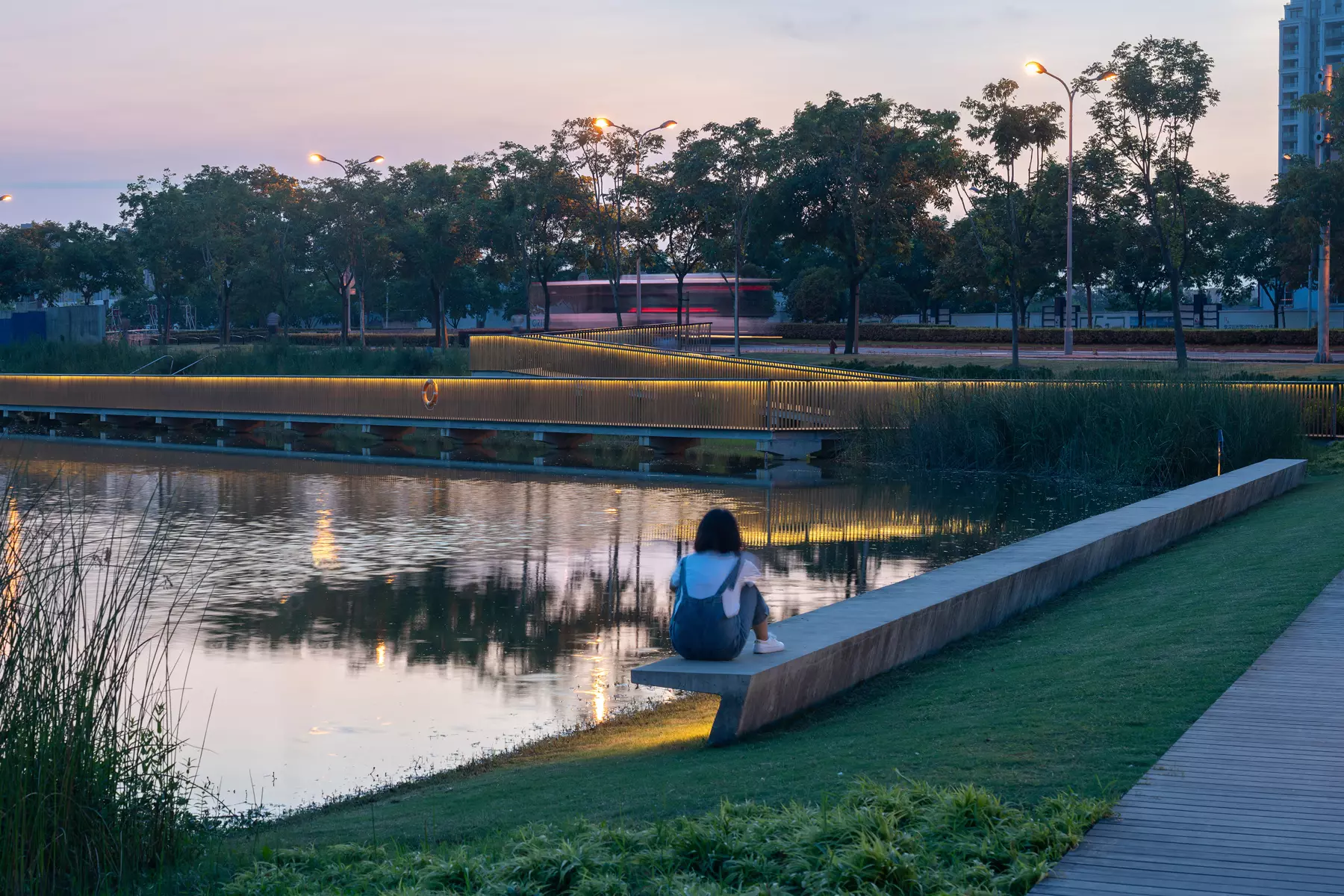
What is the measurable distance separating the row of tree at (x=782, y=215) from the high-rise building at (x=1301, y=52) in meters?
62.3

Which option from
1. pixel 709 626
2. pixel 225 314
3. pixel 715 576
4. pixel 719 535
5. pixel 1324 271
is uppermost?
pixel 1324 271

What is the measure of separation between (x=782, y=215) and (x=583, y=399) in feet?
54.1

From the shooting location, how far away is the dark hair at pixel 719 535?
7.57m

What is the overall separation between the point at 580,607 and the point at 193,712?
4.58 meters

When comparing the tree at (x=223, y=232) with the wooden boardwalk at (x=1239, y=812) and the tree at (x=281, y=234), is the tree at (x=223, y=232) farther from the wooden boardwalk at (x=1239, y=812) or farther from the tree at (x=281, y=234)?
the wooden boardwalk at (x=1239, y=812)

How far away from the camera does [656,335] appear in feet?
138

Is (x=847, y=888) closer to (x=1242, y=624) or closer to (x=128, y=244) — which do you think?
(x=1242, y=624)

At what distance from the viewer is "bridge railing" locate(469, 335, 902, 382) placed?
102 feet

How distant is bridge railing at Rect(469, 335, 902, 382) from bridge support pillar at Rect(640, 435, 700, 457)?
4.60 feet

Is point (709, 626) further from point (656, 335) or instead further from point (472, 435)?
point (656, 335)

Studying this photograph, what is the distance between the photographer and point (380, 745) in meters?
8.76

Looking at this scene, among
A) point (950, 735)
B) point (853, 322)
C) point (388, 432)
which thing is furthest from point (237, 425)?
point (950, 735)

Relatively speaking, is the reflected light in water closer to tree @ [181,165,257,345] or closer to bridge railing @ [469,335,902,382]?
bridge railing @ [469,335,902,382]

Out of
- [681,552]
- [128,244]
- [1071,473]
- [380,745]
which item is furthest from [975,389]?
[128,244]
